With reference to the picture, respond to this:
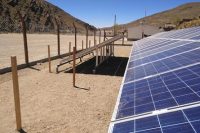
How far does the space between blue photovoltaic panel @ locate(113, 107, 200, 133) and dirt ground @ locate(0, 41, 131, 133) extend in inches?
212

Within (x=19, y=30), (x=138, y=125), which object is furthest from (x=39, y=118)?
(x=19, y=30)

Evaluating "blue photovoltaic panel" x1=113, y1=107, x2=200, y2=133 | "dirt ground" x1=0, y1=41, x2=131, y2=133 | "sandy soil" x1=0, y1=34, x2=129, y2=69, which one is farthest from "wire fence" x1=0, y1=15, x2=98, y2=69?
"blue photovoltaic panel" x1=113, y1=107, x2=200, y2=133

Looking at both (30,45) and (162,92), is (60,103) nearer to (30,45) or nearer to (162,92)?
(162,92)

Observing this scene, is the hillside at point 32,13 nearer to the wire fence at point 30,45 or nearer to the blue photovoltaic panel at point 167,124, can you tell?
the wire fence at point 30,45

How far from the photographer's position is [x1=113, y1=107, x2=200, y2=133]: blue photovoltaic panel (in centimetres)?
383

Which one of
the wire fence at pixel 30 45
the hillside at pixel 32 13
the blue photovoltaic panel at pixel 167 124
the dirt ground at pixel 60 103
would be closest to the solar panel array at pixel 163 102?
the blue photovoltaic panel at pixel 167 124

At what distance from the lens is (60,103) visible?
1312cm

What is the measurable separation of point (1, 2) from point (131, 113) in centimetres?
14235

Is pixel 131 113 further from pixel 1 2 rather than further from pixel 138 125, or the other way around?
pixel 1 2

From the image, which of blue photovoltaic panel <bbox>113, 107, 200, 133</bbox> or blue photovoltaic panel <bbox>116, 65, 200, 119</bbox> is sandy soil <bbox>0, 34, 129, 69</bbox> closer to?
blue photovoltaic panel <bbox>116, 65, 200, 119</bbox>

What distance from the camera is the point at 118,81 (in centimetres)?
1855

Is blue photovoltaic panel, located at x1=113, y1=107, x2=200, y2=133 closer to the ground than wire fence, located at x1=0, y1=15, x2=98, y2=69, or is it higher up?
higher up

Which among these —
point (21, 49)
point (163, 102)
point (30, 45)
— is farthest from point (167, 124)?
point (30, 45)

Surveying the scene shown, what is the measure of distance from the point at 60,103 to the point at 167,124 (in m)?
9.33
